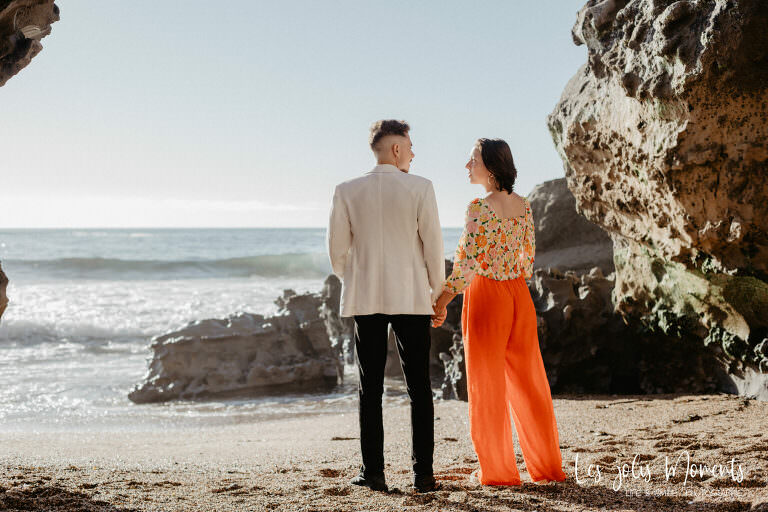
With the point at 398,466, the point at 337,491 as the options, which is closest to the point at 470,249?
the point at 337,491

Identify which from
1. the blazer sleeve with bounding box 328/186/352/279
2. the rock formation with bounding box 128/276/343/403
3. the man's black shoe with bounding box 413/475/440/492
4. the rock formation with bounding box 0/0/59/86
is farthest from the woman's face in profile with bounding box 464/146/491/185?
the rock formation with bounding box 128/276/343/403

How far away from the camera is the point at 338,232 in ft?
11.5

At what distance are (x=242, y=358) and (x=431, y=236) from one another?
218 inches

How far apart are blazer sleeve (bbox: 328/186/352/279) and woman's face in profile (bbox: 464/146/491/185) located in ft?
2.28

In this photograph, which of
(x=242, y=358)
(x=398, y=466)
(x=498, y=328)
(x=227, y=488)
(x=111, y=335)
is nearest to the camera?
(x=498, y=328)

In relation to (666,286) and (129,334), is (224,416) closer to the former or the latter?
(666,286)

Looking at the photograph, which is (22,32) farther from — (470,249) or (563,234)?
(563,234)

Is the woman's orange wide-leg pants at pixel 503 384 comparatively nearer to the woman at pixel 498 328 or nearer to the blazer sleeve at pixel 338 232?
the woman at pixel 498 328

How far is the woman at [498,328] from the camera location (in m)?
3.50

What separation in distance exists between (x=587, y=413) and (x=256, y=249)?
148 feet

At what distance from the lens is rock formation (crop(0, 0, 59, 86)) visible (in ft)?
11.7

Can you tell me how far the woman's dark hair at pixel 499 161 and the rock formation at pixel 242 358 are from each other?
5.41 meters

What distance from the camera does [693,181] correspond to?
455 centimetres

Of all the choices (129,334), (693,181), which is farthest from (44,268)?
(693,181)
